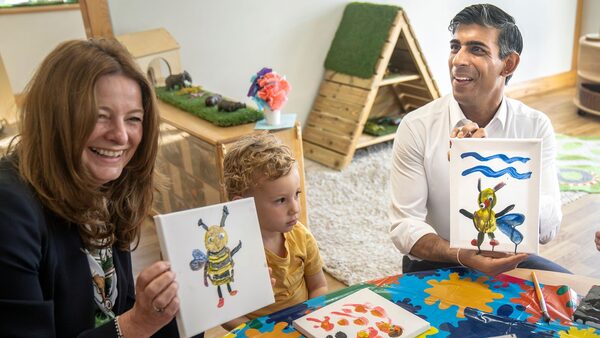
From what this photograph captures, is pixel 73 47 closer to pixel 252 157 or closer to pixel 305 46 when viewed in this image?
pixel 252 157

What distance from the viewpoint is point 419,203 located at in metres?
1.57

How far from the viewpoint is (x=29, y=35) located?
4734mm

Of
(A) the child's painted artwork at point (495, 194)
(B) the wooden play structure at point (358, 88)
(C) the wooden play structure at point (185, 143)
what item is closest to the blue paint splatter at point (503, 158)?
(A) the child's painted artwork at point (495, 194)

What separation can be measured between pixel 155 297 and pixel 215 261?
126 millimetres

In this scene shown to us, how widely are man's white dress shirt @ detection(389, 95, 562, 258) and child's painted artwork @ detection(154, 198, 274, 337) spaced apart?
23.3 inches

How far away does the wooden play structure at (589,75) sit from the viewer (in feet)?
14.3

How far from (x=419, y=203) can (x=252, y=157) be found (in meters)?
0.52

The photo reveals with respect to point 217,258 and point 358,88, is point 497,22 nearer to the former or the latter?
point 217,258

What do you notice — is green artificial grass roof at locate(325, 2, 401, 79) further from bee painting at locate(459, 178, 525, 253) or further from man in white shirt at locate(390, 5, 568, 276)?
bee painting at locate(459, 178, 525, 253)

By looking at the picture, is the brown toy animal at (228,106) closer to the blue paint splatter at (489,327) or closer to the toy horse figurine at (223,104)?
the toy horse figurine at (223,104)

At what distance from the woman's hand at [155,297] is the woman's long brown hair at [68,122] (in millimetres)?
203

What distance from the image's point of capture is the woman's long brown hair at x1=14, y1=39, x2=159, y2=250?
95 cm

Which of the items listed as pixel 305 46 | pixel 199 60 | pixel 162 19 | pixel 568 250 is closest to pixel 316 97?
pixel 305 46

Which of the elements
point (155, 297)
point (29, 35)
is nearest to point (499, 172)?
point (155, 297)
